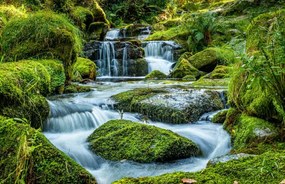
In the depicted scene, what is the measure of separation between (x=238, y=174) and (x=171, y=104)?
3549mm

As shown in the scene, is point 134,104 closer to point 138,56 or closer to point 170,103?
point 170,103

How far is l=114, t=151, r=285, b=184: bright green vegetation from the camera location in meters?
2.28

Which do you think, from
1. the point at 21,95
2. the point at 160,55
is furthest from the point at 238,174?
the point at 160,55

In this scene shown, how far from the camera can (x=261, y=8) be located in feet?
55.5

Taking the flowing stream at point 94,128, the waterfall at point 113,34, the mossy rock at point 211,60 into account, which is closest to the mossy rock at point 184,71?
the mossy rock at point 211,60

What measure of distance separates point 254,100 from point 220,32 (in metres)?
12.5

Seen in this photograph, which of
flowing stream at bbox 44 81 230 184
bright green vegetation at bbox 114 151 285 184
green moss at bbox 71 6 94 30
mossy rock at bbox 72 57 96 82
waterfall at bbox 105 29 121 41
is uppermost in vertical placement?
green moss at bbox 71 6 94 30

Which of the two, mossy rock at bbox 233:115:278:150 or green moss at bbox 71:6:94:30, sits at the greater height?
green moss at bbox 71:6:94:30

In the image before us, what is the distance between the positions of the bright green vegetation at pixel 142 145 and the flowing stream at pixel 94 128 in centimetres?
8

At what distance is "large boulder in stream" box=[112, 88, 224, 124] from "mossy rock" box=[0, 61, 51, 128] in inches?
71.7

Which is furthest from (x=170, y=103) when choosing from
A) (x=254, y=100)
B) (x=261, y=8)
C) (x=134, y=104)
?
(x=261, y=8)

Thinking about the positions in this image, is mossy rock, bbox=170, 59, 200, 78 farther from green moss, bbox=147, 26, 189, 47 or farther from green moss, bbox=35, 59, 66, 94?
green moss, bbox=35, 59, 66, 94

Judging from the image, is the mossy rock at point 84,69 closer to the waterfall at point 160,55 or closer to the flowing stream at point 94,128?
the flowing stream at point 94,128

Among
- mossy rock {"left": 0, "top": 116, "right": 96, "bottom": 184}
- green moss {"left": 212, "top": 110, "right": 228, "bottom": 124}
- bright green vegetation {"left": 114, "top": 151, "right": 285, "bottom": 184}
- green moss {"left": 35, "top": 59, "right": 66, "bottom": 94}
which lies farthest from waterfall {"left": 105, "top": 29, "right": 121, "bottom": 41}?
bright green vegetation {"left": 114, "top": 151, "right": 285, "bottom": 184}
